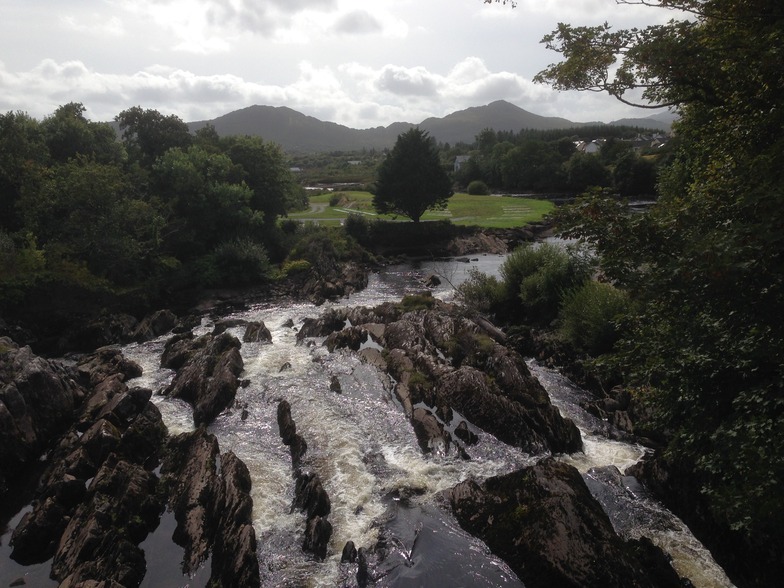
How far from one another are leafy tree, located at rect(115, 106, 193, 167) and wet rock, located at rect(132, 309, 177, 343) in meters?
28.6

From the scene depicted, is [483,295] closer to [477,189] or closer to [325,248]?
[325,248]

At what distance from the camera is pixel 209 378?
26.0 meters

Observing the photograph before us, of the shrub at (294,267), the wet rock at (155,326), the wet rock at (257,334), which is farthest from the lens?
the shrub at (294,267)

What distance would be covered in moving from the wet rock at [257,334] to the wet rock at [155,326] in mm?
7172

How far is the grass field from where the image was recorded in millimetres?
76619

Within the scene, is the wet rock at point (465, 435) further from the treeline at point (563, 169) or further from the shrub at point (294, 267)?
the treeline at point (563, 169)

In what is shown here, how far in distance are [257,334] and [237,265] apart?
17325 mm

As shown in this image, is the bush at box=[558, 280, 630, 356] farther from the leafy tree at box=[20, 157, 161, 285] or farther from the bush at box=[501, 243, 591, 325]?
the leafy tree at box=[20, 157, 161, 285]

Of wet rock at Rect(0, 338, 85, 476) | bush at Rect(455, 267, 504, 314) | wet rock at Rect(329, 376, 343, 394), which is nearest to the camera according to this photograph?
wet rock at Rect(0, 338, 85, 476)

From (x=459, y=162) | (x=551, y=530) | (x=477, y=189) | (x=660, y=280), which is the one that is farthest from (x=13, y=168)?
(x=459, y=162)

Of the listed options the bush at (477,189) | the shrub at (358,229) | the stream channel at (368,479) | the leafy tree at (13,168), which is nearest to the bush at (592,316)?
the stream channel at (368,479)

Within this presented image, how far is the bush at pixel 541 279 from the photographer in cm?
3347

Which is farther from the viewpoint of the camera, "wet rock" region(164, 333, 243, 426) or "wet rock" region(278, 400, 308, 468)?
"wet rock" region(164, 333, 243, 426)

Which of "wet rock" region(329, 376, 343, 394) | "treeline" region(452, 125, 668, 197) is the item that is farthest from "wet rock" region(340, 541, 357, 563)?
"treeline" region(452, 125, 668, 197)
